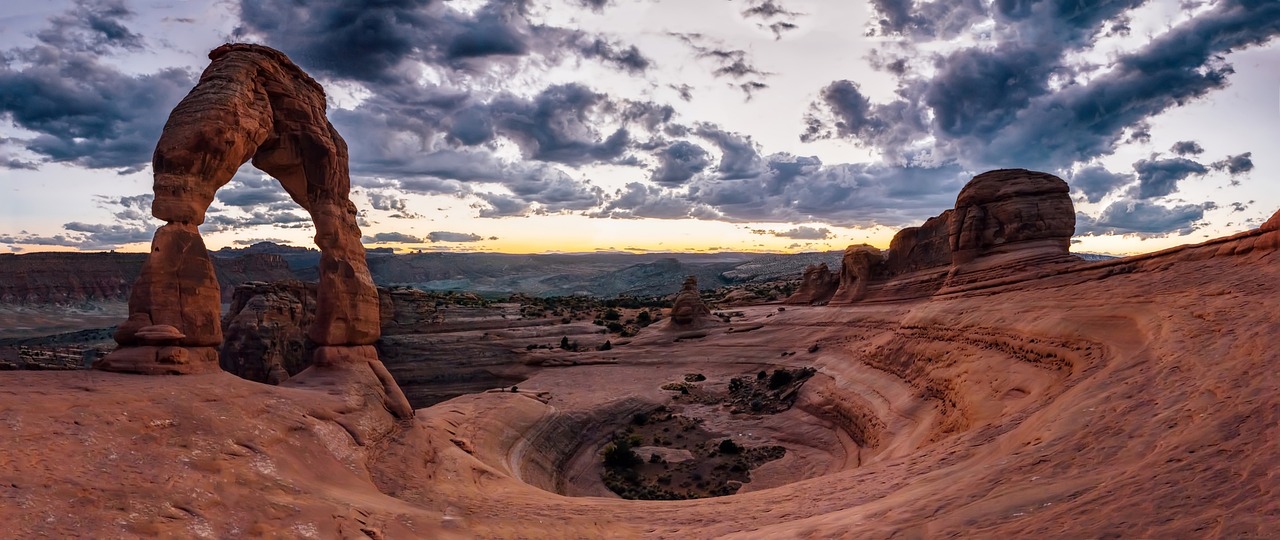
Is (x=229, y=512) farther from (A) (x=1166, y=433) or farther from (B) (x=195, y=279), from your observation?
(A) (x=1166, y=433)

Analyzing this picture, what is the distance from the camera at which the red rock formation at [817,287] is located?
51.1 meters

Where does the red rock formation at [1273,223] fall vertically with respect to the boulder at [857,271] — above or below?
above

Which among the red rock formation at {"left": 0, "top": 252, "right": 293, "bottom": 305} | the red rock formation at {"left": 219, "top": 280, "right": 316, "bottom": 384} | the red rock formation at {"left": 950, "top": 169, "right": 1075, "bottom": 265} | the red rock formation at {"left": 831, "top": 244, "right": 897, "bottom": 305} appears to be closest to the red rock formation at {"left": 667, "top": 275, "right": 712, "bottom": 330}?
the red rock formation at {"left": 831, "top": 244, "right": 897, "bottom": 305}

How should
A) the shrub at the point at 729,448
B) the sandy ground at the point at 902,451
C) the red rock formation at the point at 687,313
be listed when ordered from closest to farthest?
the sandy ground at the point at 902,451
the shrub at the point at 729,448
the red rock formation at the point at 687,313

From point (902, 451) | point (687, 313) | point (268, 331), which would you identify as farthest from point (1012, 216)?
point (268, 331)

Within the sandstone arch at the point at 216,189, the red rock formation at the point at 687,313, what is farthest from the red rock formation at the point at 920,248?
the sandstone arch at the point at 216,189

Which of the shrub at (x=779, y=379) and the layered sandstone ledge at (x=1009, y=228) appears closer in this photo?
the layered sandstone ledge at (x=1009, y=228)

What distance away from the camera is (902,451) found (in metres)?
15.4

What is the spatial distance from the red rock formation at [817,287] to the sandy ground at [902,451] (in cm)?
3097

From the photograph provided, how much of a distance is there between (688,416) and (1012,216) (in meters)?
16.6

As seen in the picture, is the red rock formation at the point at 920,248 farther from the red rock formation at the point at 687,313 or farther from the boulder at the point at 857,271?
the red rock formation at the point at 687,313

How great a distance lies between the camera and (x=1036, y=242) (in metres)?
24.0

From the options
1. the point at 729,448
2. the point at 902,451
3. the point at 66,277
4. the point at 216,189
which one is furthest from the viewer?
the point at 66,277

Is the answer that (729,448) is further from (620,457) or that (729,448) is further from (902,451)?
(902,451)
